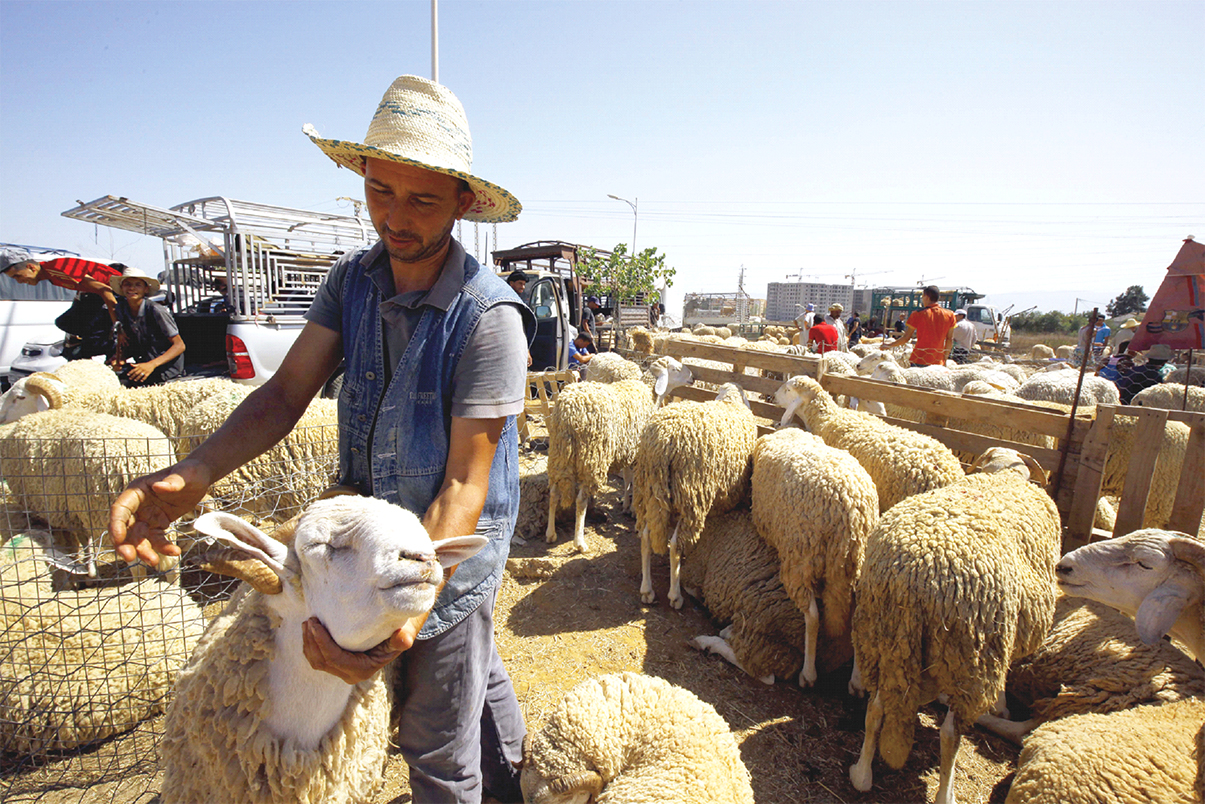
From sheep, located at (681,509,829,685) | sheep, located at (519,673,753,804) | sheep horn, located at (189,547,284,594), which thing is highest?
sheep horn, located at (189,547,284,594)

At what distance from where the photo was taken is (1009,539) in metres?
2.65

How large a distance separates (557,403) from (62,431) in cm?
338

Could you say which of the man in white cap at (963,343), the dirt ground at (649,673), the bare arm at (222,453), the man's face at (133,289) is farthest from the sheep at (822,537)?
the man in white cap at (963,343)

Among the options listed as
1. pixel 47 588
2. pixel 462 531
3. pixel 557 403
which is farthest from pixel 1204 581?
pixel 47 588

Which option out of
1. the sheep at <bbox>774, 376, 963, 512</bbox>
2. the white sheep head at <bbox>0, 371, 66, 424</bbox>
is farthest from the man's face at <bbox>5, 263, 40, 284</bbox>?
the sheep at <bbox>774, 376, 963, 512</bbox>

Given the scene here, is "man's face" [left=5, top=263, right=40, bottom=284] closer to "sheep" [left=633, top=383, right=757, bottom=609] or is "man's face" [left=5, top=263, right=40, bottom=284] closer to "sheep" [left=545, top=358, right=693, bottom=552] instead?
"sheep" [left=545, top=358, right=693, bottom=552]

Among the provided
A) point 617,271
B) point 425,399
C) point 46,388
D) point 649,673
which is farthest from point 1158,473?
point 617,271

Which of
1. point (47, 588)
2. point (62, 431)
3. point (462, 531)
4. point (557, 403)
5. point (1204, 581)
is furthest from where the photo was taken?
point (557, 403)

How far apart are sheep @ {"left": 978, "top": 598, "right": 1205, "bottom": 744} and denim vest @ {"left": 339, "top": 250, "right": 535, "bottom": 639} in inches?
117

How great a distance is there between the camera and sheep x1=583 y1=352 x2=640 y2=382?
7.66 metres

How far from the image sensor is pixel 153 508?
1.30 metres

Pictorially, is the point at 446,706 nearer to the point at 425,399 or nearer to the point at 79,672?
the point at 425,399

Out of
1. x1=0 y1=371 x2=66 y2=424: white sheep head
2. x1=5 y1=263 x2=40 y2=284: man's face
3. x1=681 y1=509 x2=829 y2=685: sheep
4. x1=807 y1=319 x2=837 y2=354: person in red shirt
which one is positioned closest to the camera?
x1=681 y1=509 x2=829 y2=685: sheep

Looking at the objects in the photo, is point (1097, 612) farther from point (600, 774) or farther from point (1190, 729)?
point (600, 774)
